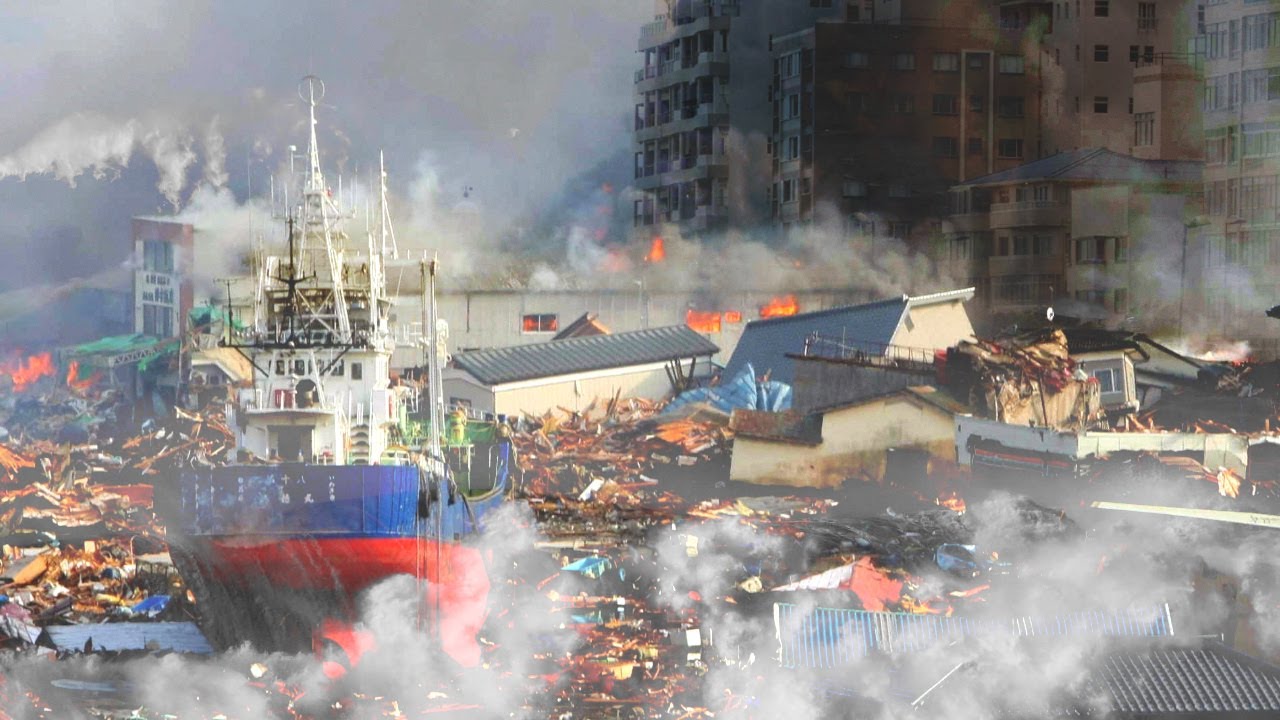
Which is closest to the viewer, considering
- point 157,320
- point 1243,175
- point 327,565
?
point 327,565

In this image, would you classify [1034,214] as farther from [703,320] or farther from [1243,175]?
[703,320]

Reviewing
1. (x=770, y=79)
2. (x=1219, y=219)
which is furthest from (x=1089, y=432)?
(x=770, y=79)

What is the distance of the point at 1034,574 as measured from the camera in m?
11.5

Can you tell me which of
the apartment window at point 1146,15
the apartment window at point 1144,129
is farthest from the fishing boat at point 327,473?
the apartment window at point 1146,15

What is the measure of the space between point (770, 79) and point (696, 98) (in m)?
0.51

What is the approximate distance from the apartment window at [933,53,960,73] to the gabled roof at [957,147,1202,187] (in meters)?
0.77

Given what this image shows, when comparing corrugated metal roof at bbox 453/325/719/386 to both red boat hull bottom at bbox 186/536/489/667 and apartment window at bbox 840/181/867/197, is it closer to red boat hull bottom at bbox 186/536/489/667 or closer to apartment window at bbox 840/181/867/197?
apartment window at bbox 840/181/867/197

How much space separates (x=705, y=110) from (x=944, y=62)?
1650 mm

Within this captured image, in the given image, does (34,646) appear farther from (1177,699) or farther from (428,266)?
(1177,699)

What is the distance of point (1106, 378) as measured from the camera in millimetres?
12508

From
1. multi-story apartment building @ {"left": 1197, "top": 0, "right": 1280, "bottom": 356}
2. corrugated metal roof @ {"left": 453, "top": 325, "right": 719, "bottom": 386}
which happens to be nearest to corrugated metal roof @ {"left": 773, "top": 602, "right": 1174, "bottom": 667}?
corrugated metal roof @ {"left": 453, "top": 325, "right": 719, "bottom": 386}

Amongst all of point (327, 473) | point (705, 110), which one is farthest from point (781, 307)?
point (327, 473)

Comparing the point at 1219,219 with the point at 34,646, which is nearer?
the point at 34,646

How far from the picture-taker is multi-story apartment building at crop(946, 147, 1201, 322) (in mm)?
12914
